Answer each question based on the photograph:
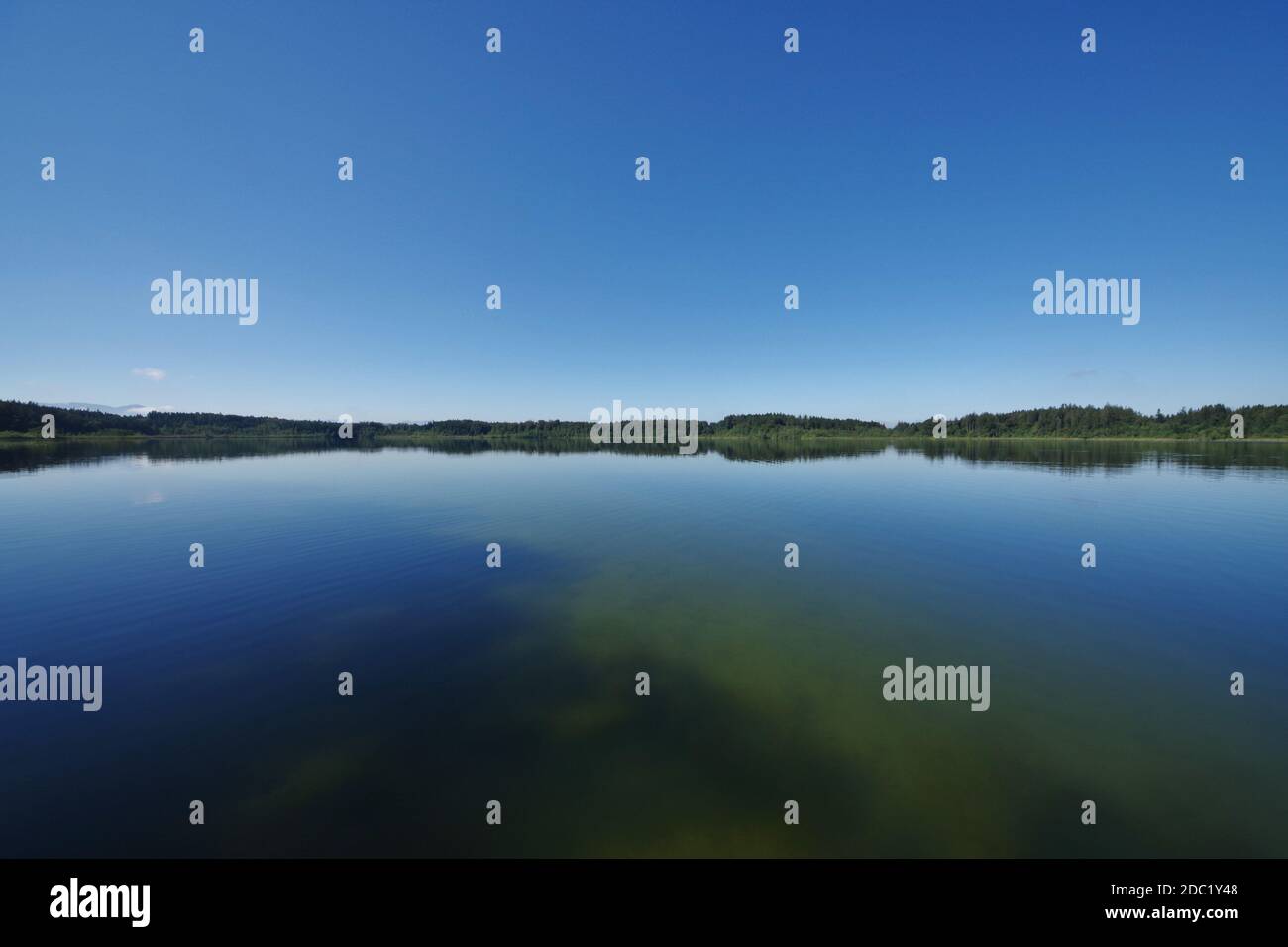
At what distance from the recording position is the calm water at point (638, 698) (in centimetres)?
569

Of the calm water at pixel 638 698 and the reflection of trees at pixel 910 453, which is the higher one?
the reflection of trees at pixel 910 453

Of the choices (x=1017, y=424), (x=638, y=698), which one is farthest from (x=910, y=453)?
(x=1017, y=424)

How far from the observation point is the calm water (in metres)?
5.69

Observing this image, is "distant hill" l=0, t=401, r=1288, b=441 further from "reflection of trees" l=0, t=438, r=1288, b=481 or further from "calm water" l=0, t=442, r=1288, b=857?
"calm water" l=0, t=442, r=1288, b=857

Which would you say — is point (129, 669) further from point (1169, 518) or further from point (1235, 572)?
point (1169, 518)

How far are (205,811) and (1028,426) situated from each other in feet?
751

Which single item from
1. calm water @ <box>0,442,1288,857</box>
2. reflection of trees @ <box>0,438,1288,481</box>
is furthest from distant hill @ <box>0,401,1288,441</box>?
calm water @ <box>0,442,1288,857</box>

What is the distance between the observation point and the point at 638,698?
27.9ft

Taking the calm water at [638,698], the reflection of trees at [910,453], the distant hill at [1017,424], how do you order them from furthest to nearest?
the distant hill at [1017,424], the reflection of trees at [910,453], the calm water at [638,698]

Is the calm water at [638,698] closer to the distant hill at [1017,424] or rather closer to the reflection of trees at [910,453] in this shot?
the reflection of trees at [910,453]

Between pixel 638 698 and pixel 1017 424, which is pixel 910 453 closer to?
pixel 638 698

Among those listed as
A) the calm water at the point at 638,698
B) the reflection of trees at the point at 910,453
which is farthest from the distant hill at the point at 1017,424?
the calm water at the point at 638,698
